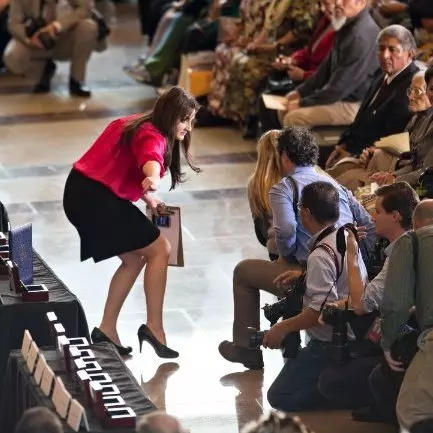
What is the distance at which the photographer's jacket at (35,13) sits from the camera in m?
13.8

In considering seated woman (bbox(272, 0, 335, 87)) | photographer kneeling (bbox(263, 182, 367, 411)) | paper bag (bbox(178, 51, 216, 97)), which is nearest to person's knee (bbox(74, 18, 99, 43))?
paper bag (bbox(178, 51, 216, 97))

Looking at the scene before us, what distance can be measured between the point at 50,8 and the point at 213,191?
451 cm

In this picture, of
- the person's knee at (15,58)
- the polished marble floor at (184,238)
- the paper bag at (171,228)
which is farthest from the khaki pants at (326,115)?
the person's knee at (15,58)

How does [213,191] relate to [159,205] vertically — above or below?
below

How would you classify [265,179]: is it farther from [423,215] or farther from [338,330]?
[423,215]

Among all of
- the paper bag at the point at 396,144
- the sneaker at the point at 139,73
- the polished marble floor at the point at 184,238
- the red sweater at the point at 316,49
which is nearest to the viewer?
the polished marble floor at the point at 184,238

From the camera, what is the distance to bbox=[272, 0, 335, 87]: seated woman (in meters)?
10.1

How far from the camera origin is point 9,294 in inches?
232

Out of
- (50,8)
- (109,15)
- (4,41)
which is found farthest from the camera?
(109,15)

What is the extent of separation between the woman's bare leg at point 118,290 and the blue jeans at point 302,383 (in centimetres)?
111

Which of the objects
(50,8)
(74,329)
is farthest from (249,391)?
(50,8)

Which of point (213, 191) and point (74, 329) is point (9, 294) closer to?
point (74, 329)

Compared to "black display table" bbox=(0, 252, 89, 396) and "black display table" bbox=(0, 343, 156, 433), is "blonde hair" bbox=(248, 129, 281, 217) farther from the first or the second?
"black display table" bbox=(0, 343, 156, 433)

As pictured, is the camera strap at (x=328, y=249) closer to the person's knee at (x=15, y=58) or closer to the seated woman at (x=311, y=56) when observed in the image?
the seated woman at (x=311, y=56)
